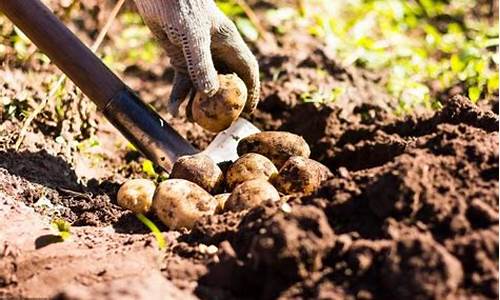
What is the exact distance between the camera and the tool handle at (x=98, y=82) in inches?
118

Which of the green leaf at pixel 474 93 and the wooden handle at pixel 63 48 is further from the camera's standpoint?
the green leaf at pixel 474 93

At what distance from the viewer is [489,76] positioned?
14.1ft

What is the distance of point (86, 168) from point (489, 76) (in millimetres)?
2288

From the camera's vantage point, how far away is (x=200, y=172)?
2924 millimetres

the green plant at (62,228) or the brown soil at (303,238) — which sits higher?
the brown soil at (303,238)

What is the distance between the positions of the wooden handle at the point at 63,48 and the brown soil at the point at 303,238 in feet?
1.40

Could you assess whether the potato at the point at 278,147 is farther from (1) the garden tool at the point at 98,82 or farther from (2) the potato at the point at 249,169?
(1) the garden tool at the point at 98,82

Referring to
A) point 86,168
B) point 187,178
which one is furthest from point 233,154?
point 86,168

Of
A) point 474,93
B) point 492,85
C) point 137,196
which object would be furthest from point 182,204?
point 492,85

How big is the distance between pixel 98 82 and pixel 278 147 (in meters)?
0.77

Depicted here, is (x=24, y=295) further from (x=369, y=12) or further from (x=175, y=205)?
(x=369, y=12)

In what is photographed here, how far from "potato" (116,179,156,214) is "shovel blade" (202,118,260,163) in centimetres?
48

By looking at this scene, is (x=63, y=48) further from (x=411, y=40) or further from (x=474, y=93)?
(x=411, y=40)

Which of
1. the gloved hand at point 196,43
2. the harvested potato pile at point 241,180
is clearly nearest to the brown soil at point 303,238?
the harvested potato pile at point 241,180
